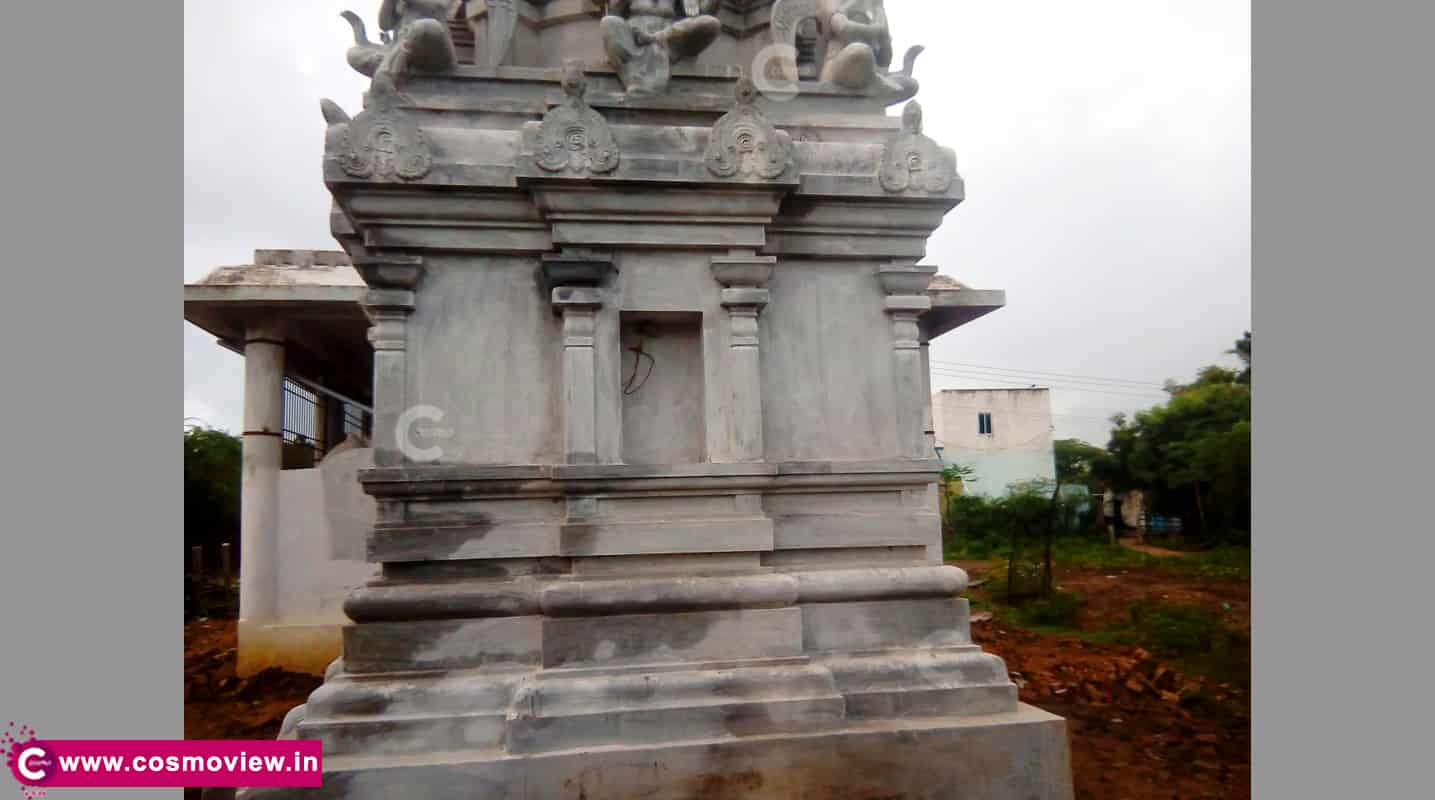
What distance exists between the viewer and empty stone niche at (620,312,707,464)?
18.1 feet

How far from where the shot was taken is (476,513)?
17.0 feet

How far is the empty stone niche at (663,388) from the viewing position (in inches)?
218

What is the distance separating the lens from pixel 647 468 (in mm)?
5203

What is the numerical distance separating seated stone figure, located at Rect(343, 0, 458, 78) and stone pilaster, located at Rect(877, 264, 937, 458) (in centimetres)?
318

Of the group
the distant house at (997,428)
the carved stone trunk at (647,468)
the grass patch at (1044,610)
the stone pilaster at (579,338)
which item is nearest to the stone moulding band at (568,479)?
the carved stone trunk at (647,468)

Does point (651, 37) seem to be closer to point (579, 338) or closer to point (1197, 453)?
point (579, 338)

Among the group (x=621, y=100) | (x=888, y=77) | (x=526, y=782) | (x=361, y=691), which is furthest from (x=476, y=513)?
(x=888, y=77)

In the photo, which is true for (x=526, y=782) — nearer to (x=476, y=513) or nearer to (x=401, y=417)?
(x=476, y=513)

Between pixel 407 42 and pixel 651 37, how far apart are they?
158 cm

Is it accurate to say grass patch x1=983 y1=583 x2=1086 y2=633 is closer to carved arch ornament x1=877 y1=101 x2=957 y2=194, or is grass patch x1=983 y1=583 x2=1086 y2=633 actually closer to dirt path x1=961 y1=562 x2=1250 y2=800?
dirt path x1=961 y1=562 x2=1250 y2=800

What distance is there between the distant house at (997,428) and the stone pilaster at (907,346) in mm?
28956

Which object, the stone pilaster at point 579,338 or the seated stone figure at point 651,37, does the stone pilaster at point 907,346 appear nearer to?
the stone pilaster at point 579,338

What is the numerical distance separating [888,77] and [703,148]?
1.62 metres
